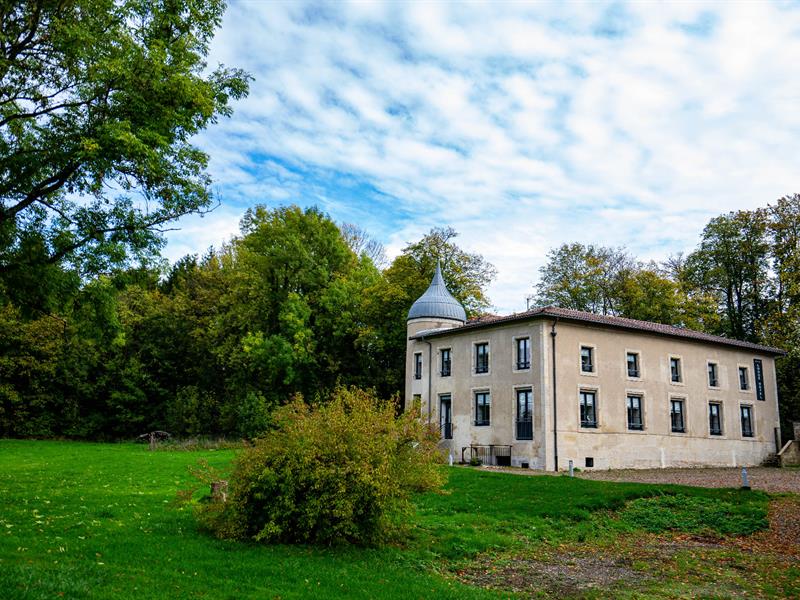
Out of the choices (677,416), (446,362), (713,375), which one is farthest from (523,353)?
(713,375)

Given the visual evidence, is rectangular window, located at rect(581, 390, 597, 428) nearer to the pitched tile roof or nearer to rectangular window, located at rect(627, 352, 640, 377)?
rectangular window, located at rect(627, 352, 640, 377)

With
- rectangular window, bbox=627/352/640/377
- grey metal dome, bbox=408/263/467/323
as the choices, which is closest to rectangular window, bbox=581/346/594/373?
rectangular window, bbox=627/352/640/377

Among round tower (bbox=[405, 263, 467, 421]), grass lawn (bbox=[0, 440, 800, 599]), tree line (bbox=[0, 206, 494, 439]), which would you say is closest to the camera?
grass lawn (bbox=[0, 440, 800, 599])

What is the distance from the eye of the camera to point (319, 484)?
10.9 meters

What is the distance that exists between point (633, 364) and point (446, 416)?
33.1 feet

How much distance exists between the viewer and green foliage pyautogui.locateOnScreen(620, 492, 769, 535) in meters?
15.2

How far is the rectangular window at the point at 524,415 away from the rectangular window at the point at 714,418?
38.7 ft

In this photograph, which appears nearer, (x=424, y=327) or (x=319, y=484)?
(x=319, y=484)

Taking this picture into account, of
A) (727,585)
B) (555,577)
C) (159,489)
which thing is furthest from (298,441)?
(159,489)

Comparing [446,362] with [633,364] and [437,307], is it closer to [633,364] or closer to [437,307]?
[437,307]

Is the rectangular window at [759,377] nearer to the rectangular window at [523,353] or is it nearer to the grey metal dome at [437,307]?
the rectangular window at [523,353]

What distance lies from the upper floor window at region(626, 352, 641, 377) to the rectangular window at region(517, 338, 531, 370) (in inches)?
224

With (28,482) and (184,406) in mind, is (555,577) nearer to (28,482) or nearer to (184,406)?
(28,482)

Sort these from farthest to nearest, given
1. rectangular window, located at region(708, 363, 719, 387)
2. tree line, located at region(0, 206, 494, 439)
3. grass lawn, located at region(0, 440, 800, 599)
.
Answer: tree line, located at region(0, 206, 494, 439) < rectangular window, located at region(708, 363, 719, 387) < grass lawn, located at region(0, 440, 800, 599)
